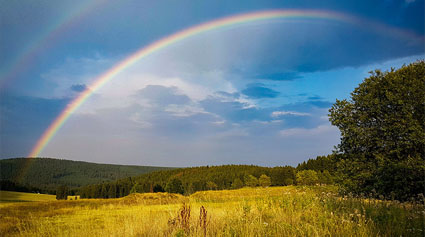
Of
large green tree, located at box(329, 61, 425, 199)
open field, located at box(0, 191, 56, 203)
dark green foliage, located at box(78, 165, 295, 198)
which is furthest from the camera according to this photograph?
dark green foliage, located at box(78, 165, 295, 198)

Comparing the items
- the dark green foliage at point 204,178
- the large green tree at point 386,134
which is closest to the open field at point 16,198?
the large green tree at point 386,134

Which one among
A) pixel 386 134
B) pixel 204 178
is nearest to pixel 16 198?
pixel 386 134

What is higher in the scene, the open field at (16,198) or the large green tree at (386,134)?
the large green tree at (386,134)

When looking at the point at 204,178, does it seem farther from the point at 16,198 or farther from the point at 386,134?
the point at 386,134

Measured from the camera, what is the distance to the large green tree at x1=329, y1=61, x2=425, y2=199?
15000 millimetres

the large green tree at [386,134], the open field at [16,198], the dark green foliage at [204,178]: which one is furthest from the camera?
the dark green foliage at [204,178]

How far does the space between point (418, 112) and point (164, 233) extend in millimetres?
17623

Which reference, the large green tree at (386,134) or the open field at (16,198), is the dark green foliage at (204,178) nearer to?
the open field at (16,198)

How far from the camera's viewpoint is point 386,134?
16.4 metres

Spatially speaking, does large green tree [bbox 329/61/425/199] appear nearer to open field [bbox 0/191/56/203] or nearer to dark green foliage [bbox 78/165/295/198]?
open field [bbox 0/191/56/203]

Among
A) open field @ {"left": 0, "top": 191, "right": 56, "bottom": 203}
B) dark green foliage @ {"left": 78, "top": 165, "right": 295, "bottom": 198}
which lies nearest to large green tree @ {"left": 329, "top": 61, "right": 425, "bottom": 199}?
open field @ {"left": 0, "top": 191, "right": 56, "bottom": 203}

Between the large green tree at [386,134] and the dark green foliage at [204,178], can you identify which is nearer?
the large green tree at [386,134]

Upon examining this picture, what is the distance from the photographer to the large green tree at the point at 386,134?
15.0 meters

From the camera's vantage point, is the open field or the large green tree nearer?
the large green tree
